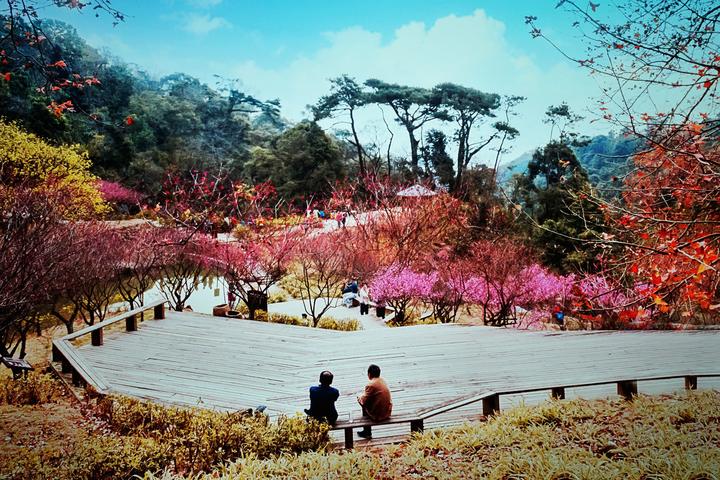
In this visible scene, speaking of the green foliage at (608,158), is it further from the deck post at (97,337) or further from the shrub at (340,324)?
the deck post at (97,337)

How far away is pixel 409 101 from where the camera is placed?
7.31 m

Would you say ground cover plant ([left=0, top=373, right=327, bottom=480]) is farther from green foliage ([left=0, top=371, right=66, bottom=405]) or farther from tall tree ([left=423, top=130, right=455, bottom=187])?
tall tree ([left=423, top=130, right=455, bottom=187])

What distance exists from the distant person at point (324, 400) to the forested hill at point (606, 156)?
95.9 inches

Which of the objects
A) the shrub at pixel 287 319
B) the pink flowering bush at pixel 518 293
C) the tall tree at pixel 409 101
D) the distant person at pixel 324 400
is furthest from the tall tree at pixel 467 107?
the distant person at pixel 324 400

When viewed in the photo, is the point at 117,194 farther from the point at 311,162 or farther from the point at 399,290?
the point at 399,290

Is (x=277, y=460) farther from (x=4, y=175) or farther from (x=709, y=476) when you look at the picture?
(x=4, y=175)

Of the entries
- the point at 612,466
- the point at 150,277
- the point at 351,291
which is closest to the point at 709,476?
the point at 612,466

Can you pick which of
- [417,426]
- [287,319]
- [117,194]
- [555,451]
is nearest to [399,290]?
[287,319]

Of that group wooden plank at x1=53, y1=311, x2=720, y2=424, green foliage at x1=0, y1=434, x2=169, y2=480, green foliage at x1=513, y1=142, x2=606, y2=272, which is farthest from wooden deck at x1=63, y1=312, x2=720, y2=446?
green foliage at x1=513, y1=142, x2=606, y2=272

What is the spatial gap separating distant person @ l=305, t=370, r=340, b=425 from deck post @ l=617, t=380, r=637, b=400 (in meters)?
2.05

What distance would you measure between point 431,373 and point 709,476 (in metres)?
Result: 2.07

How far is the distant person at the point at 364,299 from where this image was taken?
729 centimetres

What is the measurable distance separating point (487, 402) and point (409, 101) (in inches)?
201

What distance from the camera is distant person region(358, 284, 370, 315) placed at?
7289mm
